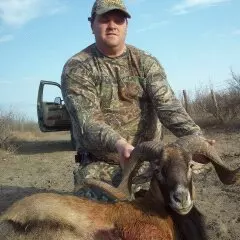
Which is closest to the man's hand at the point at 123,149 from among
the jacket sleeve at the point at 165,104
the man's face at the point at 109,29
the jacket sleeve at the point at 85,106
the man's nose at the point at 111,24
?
the jacket sleeve at the point at 85,106

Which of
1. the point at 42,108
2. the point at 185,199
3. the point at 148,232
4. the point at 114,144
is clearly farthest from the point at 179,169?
the point at 42,108

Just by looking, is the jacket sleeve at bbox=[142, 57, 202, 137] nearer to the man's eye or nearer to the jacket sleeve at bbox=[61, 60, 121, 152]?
the man's eye

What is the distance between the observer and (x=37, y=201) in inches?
228

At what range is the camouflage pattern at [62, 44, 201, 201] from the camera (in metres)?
7.24

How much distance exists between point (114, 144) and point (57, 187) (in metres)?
6.83

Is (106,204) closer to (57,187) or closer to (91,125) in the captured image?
(91,125)

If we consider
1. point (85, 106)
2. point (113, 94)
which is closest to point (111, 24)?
point (113, 94)

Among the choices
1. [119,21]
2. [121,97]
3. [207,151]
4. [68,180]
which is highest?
[119,21]

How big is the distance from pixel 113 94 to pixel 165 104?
78cm

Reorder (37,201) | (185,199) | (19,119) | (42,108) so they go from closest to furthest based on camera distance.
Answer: (185,199) < (37,201) < (42,108) < (19,119)

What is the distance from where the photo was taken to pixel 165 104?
7309 millimetres

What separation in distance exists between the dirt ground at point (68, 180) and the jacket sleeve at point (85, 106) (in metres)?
2.08

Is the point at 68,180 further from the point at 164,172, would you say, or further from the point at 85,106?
the point at 164,172

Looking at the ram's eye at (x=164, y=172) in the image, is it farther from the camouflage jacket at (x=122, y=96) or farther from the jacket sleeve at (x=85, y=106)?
the camouflage jacket at (x=122, y=96)
